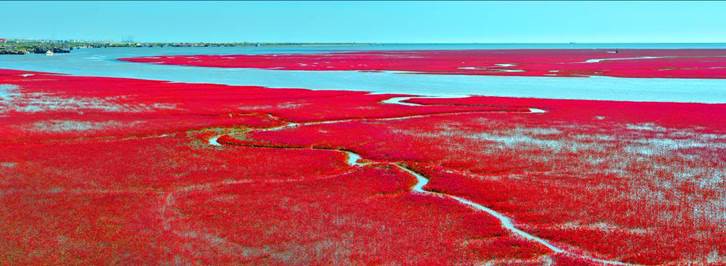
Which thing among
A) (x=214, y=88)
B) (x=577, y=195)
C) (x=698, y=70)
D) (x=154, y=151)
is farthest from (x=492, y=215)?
(x=698, y=70)

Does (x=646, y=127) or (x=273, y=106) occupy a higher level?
(x=646, y=127)

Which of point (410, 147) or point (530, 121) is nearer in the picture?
point (410, 147)

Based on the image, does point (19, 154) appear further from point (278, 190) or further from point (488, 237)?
point (488, 237)

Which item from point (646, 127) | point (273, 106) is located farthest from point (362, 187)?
point (273, 106)

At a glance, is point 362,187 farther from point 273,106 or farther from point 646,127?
point 273,106

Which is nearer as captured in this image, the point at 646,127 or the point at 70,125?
the point at 646,127

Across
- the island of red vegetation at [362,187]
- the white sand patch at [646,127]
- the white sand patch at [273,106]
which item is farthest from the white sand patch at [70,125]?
the white sand patch at [646,127]

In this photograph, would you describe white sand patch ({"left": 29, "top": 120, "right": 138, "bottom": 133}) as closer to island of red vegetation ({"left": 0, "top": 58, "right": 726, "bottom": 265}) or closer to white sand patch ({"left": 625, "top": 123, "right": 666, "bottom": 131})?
island of red vegetation ({"left": 0, "top": 58, "right": 726, "bottom": 265})

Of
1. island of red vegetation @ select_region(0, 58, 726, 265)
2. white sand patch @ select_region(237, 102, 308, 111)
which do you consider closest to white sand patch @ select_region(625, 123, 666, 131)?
island of red vegetation @ select_region(0, 58, 726, 265)
